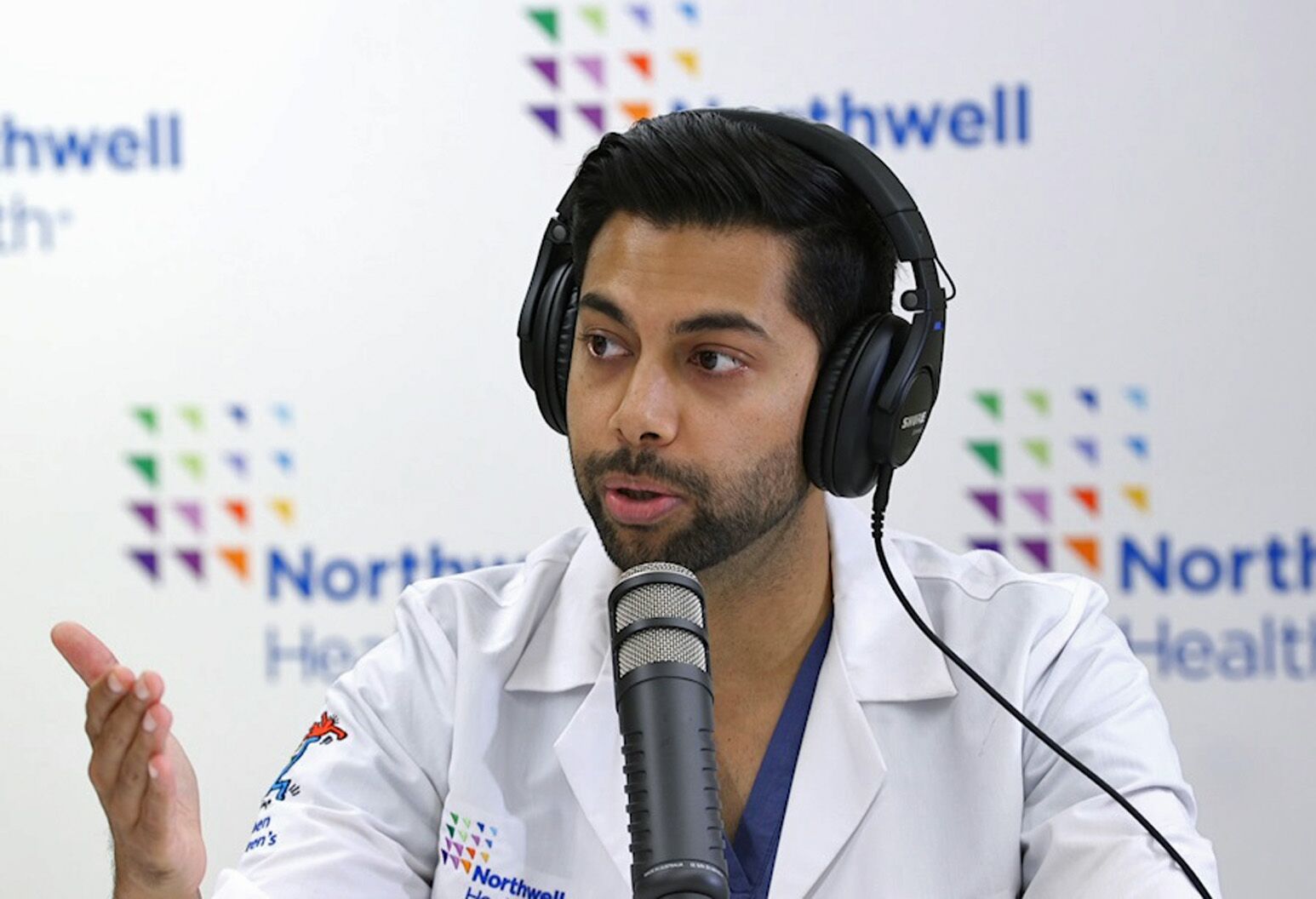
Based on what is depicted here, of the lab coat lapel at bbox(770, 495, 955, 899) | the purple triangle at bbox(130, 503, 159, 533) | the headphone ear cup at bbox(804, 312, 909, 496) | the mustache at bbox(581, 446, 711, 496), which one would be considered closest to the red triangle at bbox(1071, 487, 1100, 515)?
the lab coat lapel at bbox(770, 495, 955, 899)

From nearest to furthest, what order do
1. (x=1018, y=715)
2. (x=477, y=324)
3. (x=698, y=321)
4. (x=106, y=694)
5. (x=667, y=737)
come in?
(x=667, y=737), (x=106, y=694), (x=1018, y=715), (x=698, y=321), (x=477, y=324)

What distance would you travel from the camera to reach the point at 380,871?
1.52 metres

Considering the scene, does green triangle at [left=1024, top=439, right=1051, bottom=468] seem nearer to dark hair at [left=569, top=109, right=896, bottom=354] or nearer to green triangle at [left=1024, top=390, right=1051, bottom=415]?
green triangle at [left=1024, top=390, right=1051, bottom=415]

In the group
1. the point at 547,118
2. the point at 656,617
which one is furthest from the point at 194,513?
the point at 656,617

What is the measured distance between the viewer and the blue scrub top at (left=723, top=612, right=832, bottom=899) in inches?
60.2

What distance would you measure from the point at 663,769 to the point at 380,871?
0.74m

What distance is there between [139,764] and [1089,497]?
166cm

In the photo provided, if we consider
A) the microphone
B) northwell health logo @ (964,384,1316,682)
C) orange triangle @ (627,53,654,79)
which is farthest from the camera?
orange triangle @ (627,53,654,79)

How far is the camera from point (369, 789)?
1.55 meters

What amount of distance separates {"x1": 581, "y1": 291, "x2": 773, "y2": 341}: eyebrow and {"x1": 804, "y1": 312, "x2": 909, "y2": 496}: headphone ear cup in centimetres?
8

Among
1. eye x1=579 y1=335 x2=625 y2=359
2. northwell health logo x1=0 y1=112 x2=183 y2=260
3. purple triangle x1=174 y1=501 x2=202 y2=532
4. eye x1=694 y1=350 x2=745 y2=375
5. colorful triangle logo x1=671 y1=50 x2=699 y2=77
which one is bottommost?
purple triangle x1=174 y1=501 x2=202 y2=532

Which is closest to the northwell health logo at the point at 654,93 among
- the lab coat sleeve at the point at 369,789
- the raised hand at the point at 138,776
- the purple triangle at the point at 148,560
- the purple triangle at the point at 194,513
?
the purple triangle at the point at 194,513

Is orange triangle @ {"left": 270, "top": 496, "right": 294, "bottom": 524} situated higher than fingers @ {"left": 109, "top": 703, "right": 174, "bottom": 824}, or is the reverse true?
orange triangle @ {"left": 270, "top": 496, "right": 294, "bottom": 524}

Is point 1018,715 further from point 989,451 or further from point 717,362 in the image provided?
point 989,451
